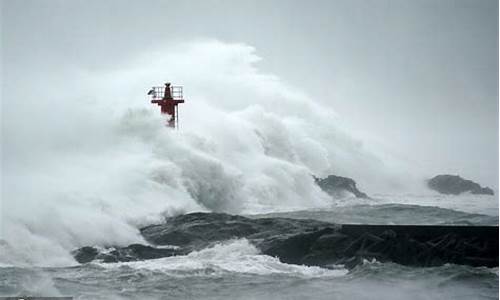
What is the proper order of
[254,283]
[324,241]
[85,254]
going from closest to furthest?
[254,283] → [85,254] → [324,241]

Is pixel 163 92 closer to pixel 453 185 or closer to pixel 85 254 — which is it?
pixel 85 254

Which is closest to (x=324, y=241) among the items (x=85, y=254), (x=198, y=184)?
(x=198, y=184)

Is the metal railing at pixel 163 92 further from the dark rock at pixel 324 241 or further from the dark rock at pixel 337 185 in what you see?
the dark rock at pixel 337 185

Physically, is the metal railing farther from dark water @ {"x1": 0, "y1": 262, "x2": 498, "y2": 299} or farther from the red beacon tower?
dark water @ {"x1": 0, "y1": 262, "x2": 498, "y2": 299}

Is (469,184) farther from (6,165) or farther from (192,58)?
(6,165)

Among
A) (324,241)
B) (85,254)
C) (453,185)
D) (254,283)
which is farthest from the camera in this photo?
(453,185)

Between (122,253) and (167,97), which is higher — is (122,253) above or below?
below

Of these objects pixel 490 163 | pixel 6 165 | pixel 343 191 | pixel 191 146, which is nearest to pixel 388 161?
pixel 343 191

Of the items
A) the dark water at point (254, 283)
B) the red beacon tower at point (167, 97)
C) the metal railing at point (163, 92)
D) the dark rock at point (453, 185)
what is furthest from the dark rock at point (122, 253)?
the dark rock at point (453, 185)
